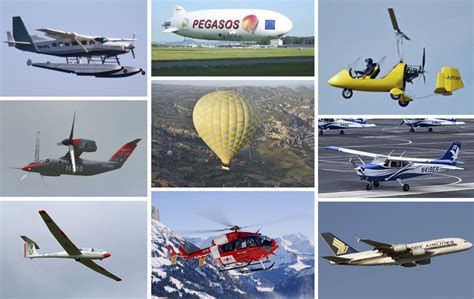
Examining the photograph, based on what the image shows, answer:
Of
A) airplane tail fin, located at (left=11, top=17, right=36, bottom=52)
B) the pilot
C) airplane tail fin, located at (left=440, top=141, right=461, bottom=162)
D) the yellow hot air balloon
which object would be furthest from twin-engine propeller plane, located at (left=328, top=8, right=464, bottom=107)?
airplane tail fin, located at (left=11, top=17, right=36, bottom=52)

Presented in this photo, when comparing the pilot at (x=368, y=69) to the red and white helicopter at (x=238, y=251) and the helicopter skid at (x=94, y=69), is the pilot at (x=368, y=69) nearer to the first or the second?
the red and white helicopter at (x=238, y=251)

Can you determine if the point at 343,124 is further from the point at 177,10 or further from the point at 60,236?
the point at 60,236

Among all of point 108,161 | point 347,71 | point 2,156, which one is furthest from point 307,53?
point 2,156

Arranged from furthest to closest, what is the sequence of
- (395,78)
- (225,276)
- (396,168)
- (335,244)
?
(396,168)
(225,276)
(335,244)
(395,78)

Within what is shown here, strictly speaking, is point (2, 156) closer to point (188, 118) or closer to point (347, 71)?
point (188, 118)

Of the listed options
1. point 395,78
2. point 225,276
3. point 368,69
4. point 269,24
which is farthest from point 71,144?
point 395,78

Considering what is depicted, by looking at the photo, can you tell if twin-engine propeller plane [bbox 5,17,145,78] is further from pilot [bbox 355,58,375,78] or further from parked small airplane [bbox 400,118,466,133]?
parked small airplane [bbox 400,118,466,133]
